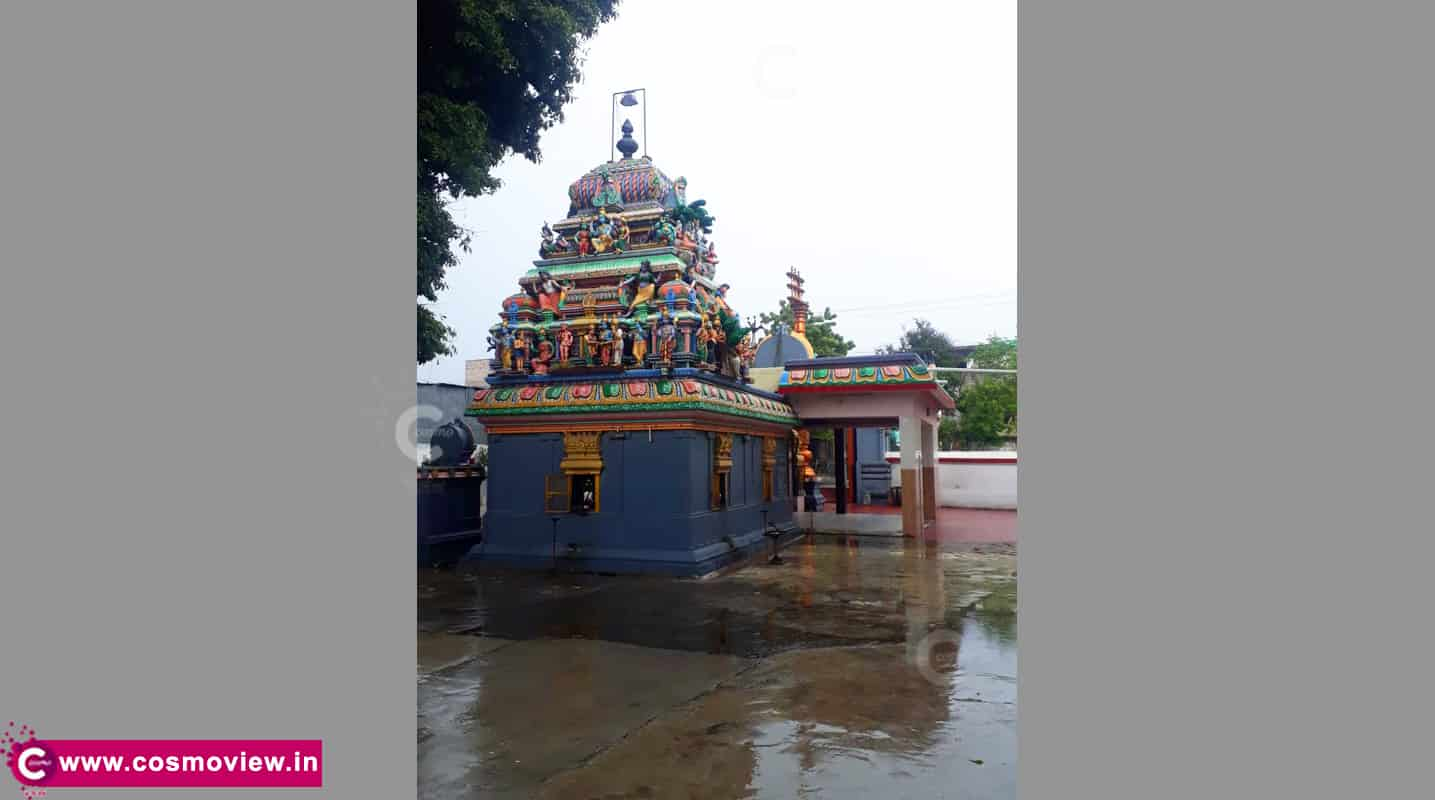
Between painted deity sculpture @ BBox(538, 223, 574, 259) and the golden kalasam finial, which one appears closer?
painted deity sculpture @ BBox(538, 223, 574, 259)

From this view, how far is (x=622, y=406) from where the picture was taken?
1230 cm

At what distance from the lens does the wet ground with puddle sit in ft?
14.0

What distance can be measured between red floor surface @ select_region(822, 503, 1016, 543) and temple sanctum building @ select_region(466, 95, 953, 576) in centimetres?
113

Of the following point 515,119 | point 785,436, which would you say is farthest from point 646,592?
point 785,436

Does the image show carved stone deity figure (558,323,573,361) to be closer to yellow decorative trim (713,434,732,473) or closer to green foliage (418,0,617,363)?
green foliage (418,0,617,363)

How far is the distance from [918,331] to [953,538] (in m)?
30.8

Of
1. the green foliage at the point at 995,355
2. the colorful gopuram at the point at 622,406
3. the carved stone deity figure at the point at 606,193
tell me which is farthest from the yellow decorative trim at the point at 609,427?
the green foliage at the point at 995,355

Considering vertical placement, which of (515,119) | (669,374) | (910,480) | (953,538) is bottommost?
(953,538)

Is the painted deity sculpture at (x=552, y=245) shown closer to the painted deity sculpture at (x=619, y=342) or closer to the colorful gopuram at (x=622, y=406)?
the colorful gopuram at (x=622, y=406)

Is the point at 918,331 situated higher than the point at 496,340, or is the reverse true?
the point at 918,331

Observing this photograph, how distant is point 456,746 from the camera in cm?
474

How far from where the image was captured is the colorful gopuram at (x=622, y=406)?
39.9ft

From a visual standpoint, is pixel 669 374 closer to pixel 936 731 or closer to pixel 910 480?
pixel 910 480
